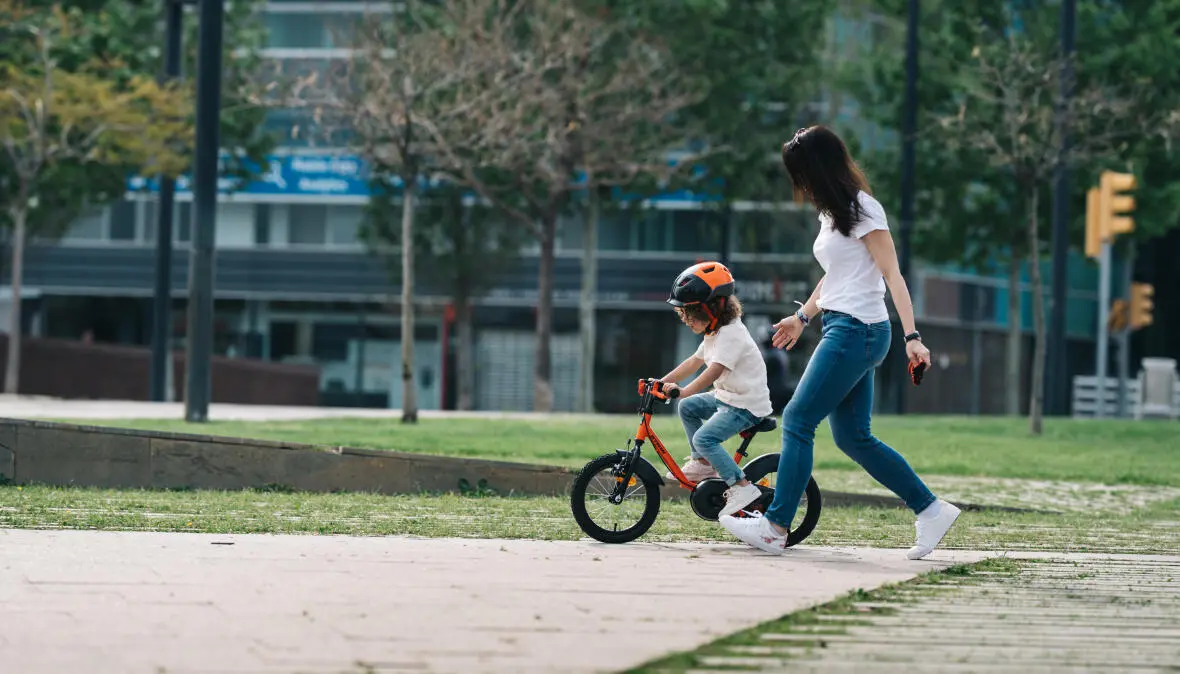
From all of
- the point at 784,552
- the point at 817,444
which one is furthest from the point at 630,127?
the point at 784,552

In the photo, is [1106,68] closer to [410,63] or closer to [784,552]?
[410,63]

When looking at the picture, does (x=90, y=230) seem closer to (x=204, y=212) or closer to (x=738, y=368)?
(x=204, y=212)

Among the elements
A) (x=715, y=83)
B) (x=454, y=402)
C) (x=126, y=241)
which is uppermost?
(x=715, y=83)

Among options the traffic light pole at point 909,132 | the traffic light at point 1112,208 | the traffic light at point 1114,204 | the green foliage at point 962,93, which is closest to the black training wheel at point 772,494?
the traffic light at point 1112,208

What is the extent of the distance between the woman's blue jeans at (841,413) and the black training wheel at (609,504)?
2.54ft

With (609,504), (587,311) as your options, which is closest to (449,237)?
(587,311)

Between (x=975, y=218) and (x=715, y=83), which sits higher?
(x=715, y=83)

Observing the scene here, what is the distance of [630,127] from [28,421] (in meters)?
23.7

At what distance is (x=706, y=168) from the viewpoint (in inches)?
1527

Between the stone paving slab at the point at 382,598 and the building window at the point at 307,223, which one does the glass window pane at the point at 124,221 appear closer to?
the building window at the point at 307,223

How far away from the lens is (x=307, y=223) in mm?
48625

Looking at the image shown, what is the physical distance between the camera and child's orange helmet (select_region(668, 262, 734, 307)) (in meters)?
8.74

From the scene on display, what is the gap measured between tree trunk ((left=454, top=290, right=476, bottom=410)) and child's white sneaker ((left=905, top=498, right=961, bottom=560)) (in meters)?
34.8

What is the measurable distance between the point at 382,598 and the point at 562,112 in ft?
85.5
